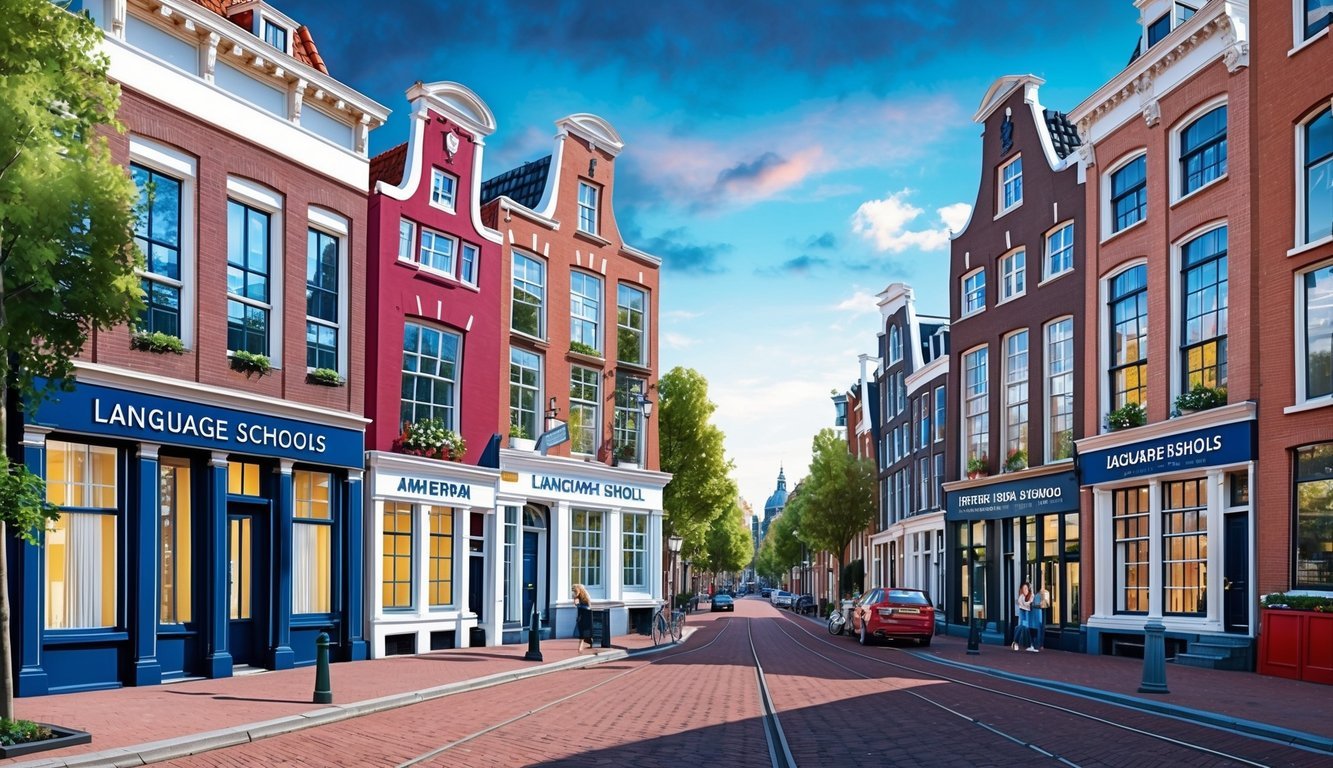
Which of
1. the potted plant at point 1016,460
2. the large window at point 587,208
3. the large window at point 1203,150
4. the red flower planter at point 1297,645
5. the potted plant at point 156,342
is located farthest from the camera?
the potted plant at point 1016,460

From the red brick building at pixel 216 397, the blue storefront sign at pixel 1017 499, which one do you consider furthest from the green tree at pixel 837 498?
the red brick building at pixel 216 397

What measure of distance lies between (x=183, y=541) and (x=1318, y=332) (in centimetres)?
1965

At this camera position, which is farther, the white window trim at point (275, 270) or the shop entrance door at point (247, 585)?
the white window trim at point (275, 270)

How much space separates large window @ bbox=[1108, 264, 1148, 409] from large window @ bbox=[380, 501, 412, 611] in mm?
16840

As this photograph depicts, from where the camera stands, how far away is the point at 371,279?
80.9 ft

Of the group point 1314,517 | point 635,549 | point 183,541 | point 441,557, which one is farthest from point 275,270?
point 1314,517

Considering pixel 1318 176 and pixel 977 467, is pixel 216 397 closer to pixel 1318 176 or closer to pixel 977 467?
pixel 1318 176

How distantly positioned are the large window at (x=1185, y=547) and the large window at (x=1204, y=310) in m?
2.29

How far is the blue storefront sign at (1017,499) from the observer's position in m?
31.3

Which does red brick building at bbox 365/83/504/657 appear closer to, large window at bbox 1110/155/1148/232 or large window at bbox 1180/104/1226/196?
large window at bbox 1110/155/1148/232

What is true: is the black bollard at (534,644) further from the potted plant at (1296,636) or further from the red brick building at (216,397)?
the potted plant at (1296,636)

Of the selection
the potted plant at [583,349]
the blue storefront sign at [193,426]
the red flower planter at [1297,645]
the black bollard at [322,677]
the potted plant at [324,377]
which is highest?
the potted plant at [583,349]

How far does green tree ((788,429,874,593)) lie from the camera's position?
200ft

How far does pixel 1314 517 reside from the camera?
21.5 metres
